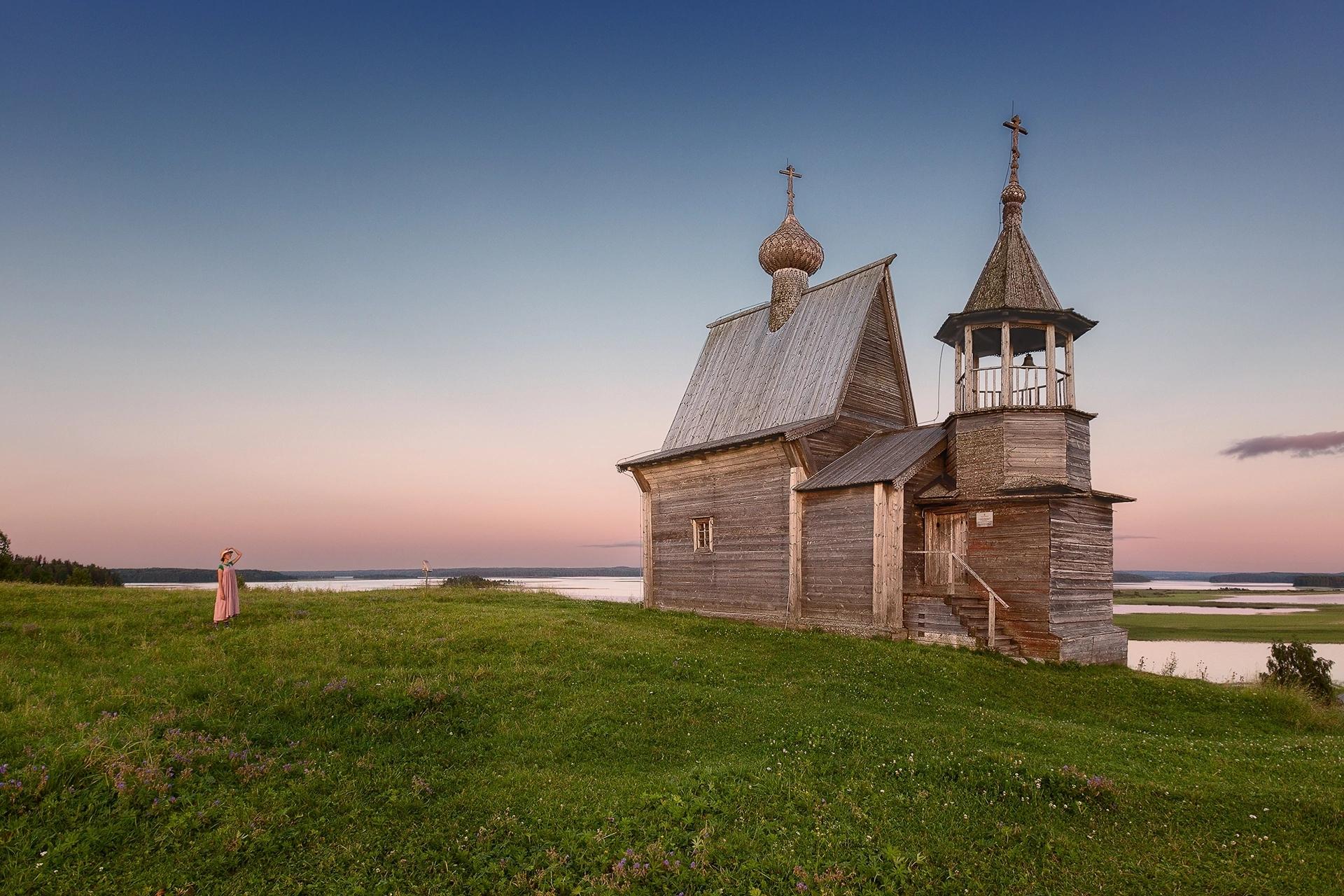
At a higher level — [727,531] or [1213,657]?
[727,531]

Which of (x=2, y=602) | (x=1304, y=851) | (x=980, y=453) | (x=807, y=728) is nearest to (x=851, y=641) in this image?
(x=980, y=453)

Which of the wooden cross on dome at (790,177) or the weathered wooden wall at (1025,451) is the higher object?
the wooden cross on dome at (790,177)

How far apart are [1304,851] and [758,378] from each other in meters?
22.1

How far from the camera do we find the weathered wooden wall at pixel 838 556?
68.0 ft

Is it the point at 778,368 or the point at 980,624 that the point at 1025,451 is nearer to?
the point at 980,624

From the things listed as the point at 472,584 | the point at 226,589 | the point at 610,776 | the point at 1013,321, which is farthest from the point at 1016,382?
the point at 472,584

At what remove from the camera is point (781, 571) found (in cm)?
2316

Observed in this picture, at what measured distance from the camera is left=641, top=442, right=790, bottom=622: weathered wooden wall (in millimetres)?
23500

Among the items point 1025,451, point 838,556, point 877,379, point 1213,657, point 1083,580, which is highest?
point 877,379

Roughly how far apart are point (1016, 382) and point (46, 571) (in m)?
62.2

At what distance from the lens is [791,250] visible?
98.2ft

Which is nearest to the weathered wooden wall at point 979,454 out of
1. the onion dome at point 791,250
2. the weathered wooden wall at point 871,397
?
the weathered wooden wall at point 871,397

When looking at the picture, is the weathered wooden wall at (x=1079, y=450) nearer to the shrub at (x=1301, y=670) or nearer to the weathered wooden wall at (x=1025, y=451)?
the weathered wooden wall at (x=1025, y=451)

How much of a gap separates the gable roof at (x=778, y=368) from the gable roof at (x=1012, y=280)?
429 centimetres
